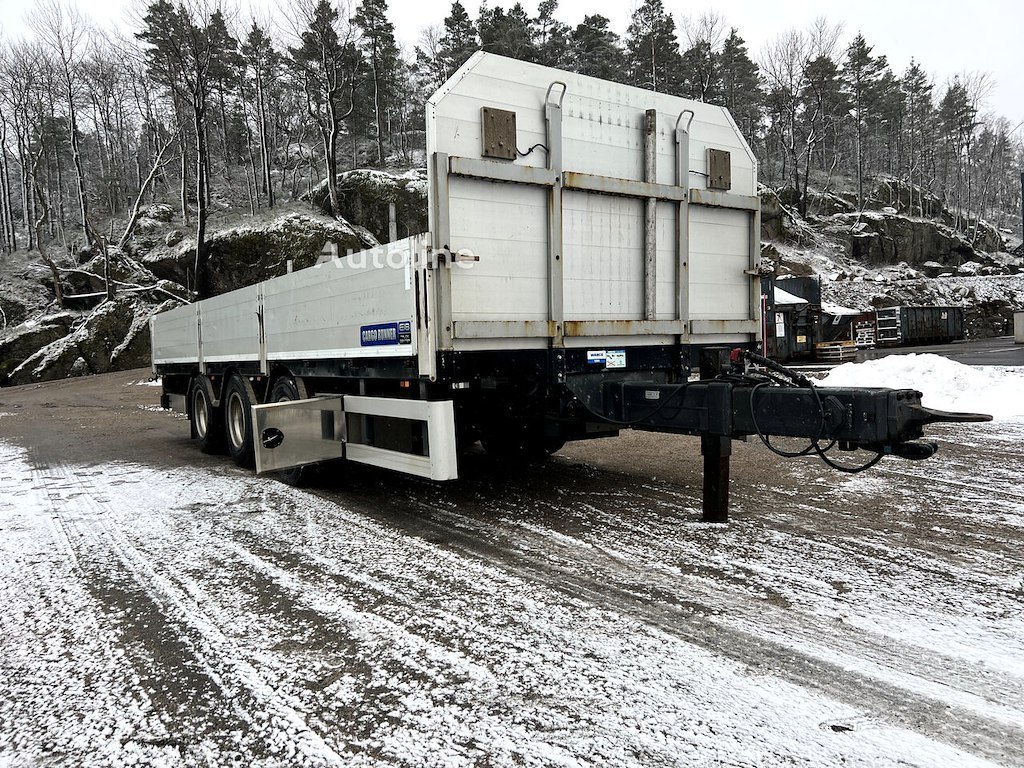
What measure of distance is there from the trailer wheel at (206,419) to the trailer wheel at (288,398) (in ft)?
Answer: 7.64

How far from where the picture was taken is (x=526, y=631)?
344 centimetres

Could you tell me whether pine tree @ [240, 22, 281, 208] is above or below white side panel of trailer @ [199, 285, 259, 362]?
above

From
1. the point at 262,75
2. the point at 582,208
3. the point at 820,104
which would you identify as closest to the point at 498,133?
the point at 582,208

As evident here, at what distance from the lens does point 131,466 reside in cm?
889

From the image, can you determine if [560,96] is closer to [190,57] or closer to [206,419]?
[206,419]

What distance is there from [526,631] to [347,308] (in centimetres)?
348

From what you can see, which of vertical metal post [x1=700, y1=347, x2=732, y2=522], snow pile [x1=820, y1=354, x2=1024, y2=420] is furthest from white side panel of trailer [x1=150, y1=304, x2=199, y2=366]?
snow pile [x1=820, y1=354, x2=1024, y2=420]

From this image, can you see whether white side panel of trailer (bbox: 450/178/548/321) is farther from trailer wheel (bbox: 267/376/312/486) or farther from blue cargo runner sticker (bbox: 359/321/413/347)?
trailer wheel (bbox: 267/376/312/486)

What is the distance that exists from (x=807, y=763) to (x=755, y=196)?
5138 mm

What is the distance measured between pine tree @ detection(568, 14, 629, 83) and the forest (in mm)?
133

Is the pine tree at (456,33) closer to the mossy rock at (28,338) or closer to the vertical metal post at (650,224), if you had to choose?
the mossy rock at (28,338)

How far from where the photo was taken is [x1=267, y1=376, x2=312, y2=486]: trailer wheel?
23.3ft

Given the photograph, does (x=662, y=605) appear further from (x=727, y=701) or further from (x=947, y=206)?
(x=947, y=206)

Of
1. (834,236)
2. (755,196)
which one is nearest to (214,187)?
(834,236)
